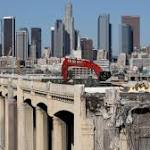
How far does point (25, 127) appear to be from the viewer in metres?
46.8

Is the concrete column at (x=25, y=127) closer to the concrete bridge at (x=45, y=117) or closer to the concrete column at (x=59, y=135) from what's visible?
the concrete bridge at (x=45, y=117)

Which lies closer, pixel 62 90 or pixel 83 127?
pixel 83 127

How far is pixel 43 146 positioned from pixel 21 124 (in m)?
8.99

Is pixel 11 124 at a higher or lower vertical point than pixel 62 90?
lower

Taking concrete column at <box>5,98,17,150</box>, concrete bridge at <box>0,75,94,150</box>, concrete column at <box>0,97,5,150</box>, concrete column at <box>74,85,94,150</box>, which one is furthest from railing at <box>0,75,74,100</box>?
concrete column at <box>0,97,5,150</box>

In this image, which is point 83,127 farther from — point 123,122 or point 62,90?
point 62,90

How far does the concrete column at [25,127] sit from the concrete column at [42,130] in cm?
486

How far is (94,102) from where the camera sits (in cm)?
2595

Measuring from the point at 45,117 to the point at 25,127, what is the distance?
20.7 ft

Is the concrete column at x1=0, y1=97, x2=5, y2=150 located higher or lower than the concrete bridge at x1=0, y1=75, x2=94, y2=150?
lower

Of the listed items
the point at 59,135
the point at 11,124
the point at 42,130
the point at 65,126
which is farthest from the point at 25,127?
the point at 59,135

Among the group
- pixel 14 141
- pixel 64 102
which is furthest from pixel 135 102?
pixel 14 141

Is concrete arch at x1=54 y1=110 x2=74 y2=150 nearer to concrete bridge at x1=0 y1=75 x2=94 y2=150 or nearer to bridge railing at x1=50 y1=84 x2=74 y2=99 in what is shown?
concrete bridge at x1=0 y1=75 x2=94 y2=150

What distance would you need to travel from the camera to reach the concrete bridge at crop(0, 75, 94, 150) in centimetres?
2672
